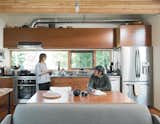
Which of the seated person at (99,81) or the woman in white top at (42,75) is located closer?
the seated person at (99,81)

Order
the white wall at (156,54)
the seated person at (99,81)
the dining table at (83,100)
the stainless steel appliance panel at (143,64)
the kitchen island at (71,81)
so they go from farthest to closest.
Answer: the kitchen island at (71,81) < the stainless steel appliance panel at (143,64) < the white wall at (156,54) < the seated person at (99,81) < the dining table at (83,100)

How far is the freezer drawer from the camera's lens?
683cm

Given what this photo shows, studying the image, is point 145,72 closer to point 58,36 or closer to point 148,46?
point 148,46

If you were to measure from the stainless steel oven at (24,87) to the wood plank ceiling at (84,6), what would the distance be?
2.36 metres

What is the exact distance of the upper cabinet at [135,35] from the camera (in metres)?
6.93

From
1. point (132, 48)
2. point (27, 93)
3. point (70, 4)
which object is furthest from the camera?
point (27, 93)

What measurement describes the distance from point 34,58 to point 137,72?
3.13 metres

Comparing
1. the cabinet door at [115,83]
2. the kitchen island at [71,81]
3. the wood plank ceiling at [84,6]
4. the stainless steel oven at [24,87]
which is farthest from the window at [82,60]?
the wood plank ceiling at [84,6]

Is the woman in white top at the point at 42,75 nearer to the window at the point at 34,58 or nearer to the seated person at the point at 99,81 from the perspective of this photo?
the window at the point at 34,58

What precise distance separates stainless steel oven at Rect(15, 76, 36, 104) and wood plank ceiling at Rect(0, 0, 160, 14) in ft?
7.74

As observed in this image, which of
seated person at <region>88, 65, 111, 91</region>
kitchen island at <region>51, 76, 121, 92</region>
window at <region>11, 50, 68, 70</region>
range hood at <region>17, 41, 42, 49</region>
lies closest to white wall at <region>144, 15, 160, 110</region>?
kitchen island at <region>51, 76, 121, 92</region>

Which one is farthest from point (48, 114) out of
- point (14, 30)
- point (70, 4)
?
point (14, 30)

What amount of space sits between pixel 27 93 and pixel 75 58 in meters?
1.81

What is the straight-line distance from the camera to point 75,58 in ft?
26.6
